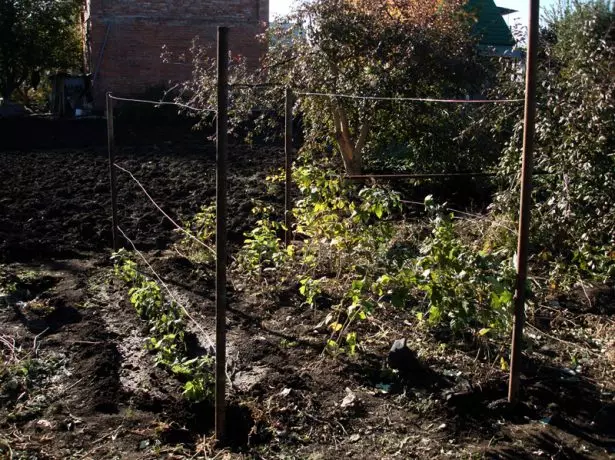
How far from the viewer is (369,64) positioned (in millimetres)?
9289

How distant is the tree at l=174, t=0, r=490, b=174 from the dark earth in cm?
357

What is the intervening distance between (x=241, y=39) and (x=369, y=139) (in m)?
14.7

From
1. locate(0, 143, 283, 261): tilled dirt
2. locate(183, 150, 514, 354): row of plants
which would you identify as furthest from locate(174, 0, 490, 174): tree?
locate(183, 150, 514, 354): row of plants

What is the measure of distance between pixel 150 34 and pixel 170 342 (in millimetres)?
20251

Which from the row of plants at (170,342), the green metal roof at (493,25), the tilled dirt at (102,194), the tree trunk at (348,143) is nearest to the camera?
the row of plants at (170,342)

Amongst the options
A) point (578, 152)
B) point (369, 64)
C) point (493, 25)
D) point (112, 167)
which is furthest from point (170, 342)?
point (493, 25)

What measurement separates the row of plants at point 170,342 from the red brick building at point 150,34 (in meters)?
18.3

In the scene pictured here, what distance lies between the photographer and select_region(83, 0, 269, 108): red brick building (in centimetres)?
2306

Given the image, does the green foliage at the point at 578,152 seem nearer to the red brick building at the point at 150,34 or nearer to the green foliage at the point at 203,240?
the green foliage at the point at 203,240

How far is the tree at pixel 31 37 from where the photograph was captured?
918 inches

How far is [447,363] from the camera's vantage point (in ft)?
14.6

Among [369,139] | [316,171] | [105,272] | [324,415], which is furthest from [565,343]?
[369,139]

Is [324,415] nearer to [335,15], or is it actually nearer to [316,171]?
[316,171]

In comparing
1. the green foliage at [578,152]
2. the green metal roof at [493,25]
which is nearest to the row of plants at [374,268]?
the green foliage at [578,152]
